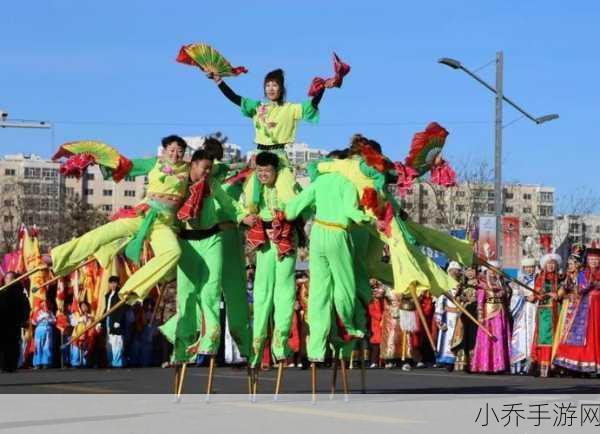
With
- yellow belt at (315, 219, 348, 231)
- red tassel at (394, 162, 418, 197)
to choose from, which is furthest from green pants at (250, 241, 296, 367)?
red tassel at (394, 162, 418, 197)

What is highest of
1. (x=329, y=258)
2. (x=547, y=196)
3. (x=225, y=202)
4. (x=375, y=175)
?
(x=547, y=196)

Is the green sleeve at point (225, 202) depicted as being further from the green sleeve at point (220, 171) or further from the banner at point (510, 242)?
the banner at point (510, 242)

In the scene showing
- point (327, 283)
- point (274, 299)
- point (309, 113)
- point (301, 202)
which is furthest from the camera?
point (309, 113)

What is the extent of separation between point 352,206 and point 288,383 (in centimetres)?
478

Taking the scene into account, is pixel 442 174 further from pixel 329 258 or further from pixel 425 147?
pixel 329 258

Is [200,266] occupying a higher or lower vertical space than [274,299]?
higher

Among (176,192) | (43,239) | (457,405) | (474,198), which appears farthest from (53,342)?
(43,239)

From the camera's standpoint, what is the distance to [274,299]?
43.0 feet

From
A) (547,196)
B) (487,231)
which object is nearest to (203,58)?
(487,231)

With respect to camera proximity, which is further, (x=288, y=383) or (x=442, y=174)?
(x=288, y=383)

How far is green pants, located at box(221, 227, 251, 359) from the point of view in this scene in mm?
13344

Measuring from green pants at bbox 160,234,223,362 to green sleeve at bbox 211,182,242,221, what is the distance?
223 mm

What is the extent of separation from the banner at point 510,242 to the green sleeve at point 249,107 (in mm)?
21015

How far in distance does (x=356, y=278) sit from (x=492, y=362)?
9083 millimetres
